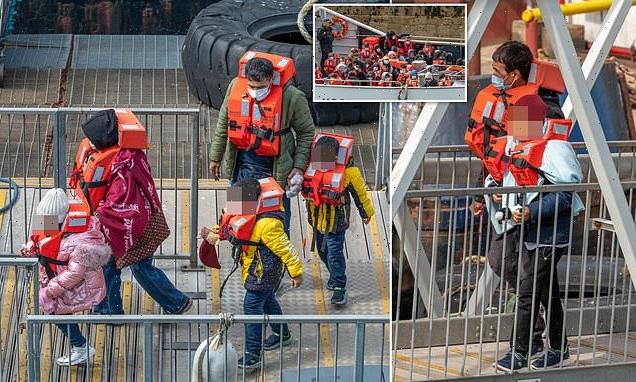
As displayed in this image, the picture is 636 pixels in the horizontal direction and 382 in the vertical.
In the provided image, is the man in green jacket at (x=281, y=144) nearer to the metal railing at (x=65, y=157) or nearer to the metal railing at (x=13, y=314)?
the metal railing at (x=65, y=157)

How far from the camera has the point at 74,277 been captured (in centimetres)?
735

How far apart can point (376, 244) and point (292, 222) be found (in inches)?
22.3

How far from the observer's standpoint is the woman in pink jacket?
24.2ft

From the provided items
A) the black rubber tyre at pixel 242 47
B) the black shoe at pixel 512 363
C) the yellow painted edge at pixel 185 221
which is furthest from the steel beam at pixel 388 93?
the black rubber tyre at pixel 242 47

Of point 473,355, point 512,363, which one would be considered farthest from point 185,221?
point 512,363

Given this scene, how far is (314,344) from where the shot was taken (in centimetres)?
792

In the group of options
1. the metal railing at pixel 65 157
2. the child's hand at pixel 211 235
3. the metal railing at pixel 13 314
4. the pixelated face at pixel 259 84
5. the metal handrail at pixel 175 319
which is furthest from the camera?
the metal railing at pixel 65 157

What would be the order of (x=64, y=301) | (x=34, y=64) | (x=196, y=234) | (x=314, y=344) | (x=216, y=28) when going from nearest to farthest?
(x=64, y=301) → (x=314, y=344) → (x=196, y=234) → (x=216, y=28) → (x=34, y=64)

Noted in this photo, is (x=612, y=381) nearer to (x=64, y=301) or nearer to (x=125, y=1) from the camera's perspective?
(x=64, y=301)

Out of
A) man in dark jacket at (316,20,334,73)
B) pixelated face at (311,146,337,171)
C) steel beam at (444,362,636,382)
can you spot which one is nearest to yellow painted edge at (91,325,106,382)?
pixelated face at (311,146,337,171)

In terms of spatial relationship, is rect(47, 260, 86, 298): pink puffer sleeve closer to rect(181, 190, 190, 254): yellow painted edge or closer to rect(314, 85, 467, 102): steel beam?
rect(181, 190, 190, 254): yellow painted edge

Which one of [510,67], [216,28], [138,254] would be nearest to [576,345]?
[510,67]

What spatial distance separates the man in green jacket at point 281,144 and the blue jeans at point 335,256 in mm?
328

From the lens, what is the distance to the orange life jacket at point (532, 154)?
6.54m
